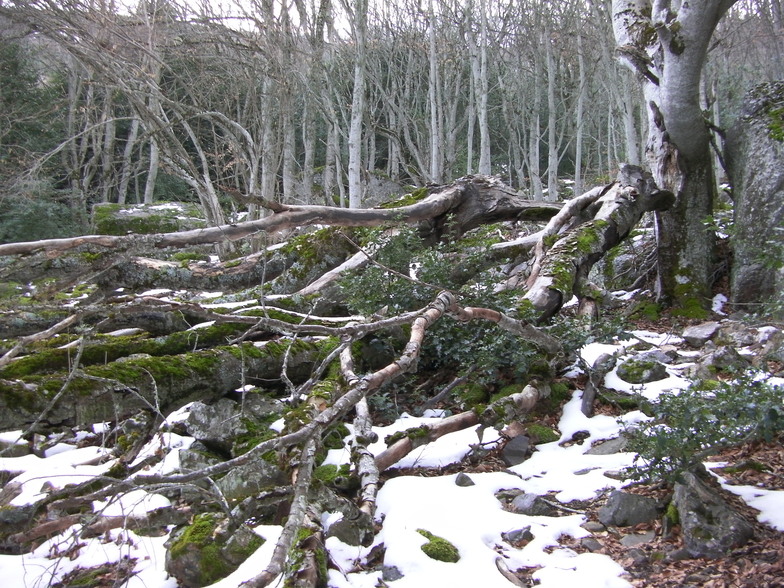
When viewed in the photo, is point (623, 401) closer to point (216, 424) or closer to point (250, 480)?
point (250, 480)

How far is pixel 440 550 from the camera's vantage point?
9.66 ft

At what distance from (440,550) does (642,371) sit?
2.81 m

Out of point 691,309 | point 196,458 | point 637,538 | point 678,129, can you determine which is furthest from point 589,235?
point 196,458

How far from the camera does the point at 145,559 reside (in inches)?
134

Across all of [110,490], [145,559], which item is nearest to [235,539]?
[145,559]

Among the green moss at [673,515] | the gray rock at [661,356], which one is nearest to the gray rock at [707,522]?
the green moss at [673,515]

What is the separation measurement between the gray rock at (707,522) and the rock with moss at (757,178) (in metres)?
3.89

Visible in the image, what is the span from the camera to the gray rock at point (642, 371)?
15.7 feet

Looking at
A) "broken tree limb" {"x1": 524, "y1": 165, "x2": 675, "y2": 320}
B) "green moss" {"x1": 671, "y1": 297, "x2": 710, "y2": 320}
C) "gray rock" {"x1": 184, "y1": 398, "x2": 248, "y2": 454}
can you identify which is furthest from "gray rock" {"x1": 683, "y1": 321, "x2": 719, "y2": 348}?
"gray rock" {"x1": 184, "y1": 398, "x2": 248, "y2": 454}

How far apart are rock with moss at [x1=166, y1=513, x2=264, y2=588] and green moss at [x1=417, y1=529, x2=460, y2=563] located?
0.98 m

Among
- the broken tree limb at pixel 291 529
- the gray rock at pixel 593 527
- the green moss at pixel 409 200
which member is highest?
the green moss at pixel 409 200

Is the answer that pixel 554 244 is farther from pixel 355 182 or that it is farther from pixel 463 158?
pixel 463 158

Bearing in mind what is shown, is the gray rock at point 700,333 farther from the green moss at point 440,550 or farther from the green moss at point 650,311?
the green moss at point 440,550

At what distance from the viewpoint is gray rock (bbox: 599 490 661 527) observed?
3.00 metres
